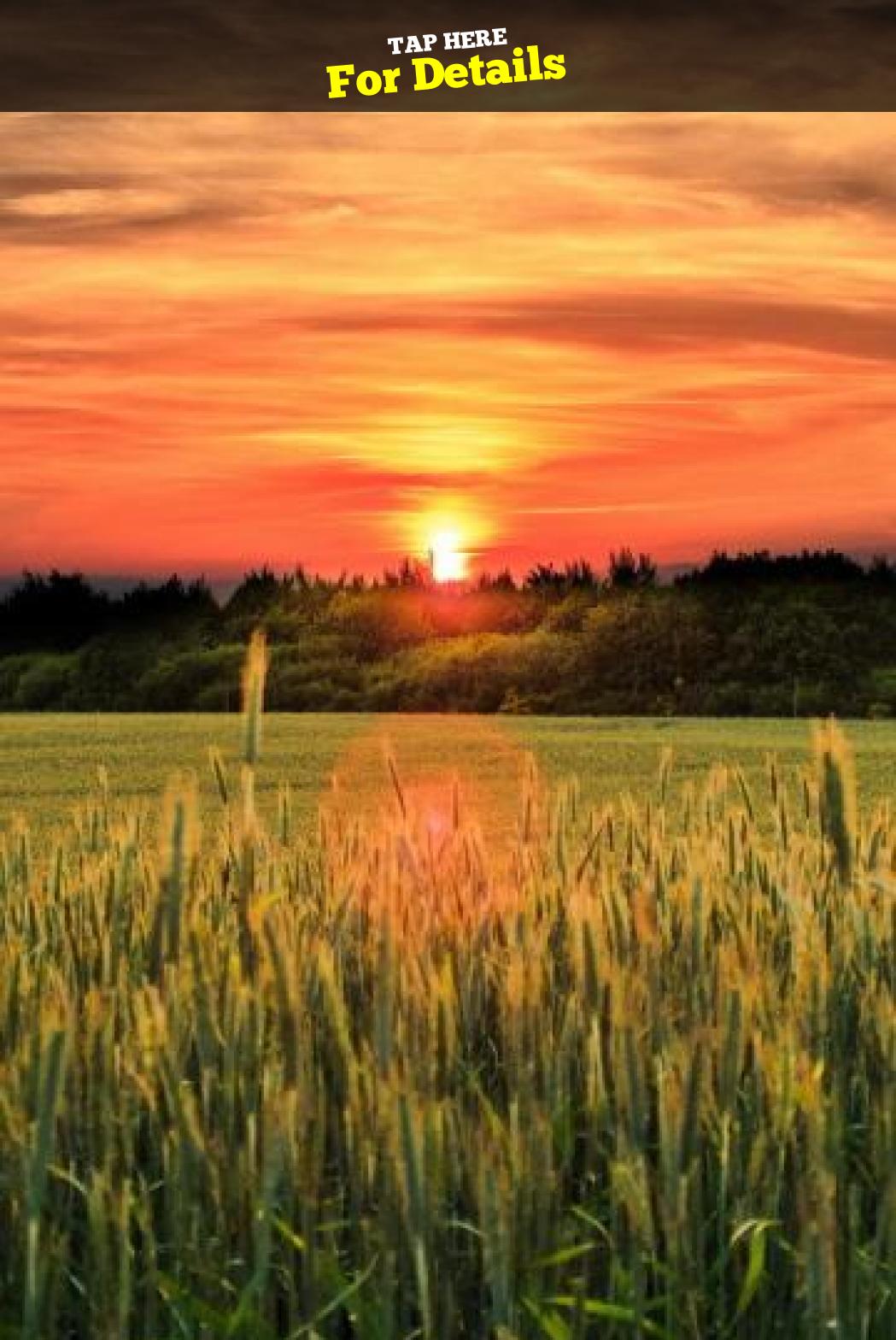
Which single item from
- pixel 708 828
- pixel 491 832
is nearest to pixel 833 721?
pixel 708 828

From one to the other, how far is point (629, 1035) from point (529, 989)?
8.9 inches

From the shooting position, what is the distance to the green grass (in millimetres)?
10086

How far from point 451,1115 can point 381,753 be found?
6.25 metres

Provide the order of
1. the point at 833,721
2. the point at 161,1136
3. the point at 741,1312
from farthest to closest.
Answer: the point at 833,721 < the point at 161,1136 < the point at 741,1312

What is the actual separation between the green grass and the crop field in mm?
4864

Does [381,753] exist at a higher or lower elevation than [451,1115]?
higher

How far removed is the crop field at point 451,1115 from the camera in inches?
87.9

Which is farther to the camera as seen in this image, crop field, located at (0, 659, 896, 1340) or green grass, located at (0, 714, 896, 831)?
green grass, located at (0, 714, 896, 831)

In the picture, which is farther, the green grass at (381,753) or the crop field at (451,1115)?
the green grass at (381,753)

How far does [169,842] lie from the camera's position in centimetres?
252

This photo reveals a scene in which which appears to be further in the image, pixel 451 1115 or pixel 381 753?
pixel 381 753

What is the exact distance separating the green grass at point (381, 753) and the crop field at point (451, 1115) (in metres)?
4.86

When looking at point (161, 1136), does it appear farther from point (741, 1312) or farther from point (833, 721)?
point (833, 721)

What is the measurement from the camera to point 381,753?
28.2 ft
